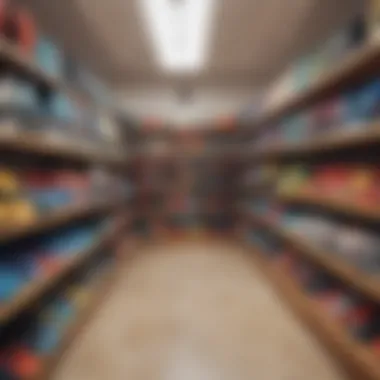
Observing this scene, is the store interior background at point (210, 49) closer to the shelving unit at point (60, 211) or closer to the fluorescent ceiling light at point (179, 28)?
the fluorescent ceiling light at point (179, 28)

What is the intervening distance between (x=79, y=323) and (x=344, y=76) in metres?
2.35

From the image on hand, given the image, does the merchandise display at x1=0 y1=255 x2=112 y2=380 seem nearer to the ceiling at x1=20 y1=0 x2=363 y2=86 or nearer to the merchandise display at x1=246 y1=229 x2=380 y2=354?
the merchandise display at x1=246 y1=229 x2=380 y2=354

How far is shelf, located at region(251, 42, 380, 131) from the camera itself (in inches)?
80.9

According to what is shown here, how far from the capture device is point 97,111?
3.93 meters

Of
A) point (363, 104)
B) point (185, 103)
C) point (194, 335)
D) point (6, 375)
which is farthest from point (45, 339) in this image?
point (185, 103)

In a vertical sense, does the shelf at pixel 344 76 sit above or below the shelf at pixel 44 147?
above

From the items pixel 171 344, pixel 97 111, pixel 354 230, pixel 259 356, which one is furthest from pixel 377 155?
pixel 97 111

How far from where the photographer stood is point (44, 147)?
2.22 m

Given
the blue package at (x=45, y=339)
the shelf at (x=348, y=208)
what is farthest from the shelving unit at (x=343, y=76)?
the blue package at (x=45, y=339)

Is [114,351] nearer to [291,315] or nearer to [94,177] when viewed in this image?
[291,315]

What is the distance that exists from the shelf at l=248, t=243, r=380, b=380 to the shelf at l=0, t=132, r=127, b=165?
200cm

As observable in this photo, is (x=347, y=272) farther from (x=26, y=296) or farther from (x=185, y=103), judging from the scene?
(x=185, y=103)

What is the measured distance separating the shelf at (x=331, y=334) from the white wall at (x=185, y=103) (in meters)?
3.44

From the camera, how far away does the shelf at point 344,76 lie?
2055mm
